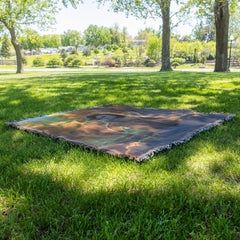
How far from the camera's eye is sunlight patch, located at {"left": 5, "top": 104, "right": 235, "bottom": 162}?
2445mm

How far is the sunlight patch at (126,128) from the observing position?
2445 millimetres

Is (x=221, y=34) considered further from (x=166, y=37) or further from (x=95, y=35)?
(x=95, y=35)

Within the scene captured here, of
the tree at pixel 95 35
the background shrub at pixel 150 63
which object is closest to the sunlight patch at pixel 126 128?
the background shrub at pixel 150 63

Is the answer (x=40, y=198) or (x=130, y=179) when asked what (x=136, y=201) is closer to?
(x=130, y=179)

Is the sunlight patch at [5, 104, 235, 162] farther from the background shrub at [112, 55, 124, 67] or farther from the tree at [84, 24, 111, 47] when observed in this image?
the tree at [84, 24, 111, 47]

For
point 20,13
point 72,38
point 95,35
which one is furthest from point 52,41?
point 20,13

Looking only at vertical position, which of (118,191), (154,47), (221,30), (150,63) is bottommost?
(118,191)

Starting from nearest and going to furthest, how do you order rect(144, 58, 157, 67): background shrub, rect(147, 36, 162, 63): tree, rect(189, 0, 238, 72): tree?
rect(189, 0, 238, 72): tree < rect(144, 58, 157, 67): background shrub < rect(147, 36, 162, 63): tree

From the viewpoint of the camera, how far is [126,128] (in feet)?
10.3

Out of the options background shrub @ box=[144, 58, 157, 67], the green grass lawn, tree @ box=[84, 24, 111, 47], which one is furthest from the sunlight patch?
tree @ box=[84, 24, 111, 47]

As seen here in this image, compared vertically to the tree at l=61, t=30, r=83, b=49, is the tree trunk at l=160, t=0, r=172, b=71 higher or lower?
lower

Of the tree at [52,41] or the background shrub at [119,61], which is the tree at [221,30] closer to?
the background shrub at [119,61]

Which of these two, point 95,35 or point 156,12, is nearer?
point 156,12

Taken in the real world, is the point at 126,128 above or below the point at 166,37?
below
